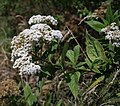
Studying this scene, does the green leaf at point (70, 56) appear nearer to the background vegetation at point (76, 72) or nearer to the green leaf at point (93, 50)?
the background vegetation at point (76, 72)

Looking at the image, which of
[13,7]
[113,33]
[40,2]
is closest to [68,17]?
[40,2]

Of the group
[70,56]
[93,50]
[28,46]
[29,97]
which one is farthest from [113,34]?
[29,97]

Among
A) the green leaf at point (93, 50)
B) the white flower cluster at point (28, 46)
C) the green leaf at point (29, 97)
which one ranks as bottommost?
the green leaf at point (29, 97)

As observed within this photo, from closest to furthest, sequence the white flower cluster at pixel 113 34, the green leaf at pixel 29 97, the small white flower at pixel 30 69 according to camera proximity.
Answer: the small white flower at pixel 30 69 < the white flower cluster at pixel 113 34 < the green leaf at pixel 29 97

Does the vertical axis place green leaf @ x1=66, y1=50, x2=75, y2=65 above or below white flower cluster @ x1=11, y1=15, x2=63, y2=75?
below

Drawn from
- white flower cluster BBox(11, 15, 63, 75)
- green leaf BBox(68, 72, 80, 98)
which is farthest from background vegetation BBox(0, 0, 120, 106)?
white flower cluster BBox(11, 15, 63, 75)

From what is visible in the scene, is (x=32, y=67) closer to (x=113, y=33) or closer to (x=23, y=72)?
(x=23, y=72)

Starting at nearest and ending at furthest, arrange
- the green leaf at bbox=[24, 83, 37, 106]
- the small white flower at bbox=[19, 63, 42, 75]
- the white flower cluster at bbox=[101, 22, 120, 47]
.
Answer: the small white flower at bbox=[19, 63, 42, 75] < the white flower cluster at bbox=[101, 22, 120, 47] < the green leaf at bbox=[24, 83, 37, 106]

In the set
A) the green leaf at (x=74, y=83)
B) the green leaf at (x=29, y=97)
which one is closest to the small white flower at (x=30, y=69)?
the green leaf at (x=74, y=83)

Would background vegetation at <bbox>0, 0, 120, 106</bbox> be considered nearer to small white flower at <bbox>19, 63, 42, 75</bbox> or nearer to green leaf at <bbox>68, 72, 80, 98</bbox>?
green leaf at <bbox>68, 72, 80, 98</bbox>

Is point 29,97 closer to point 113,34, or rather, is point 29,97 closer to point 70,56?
point 70,56

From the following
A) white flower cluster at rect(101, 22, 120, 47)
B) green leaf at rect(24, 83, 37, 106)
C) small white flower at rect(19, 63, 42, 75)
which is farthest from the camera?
green leaf at rect(24, 83, 37, 106)
